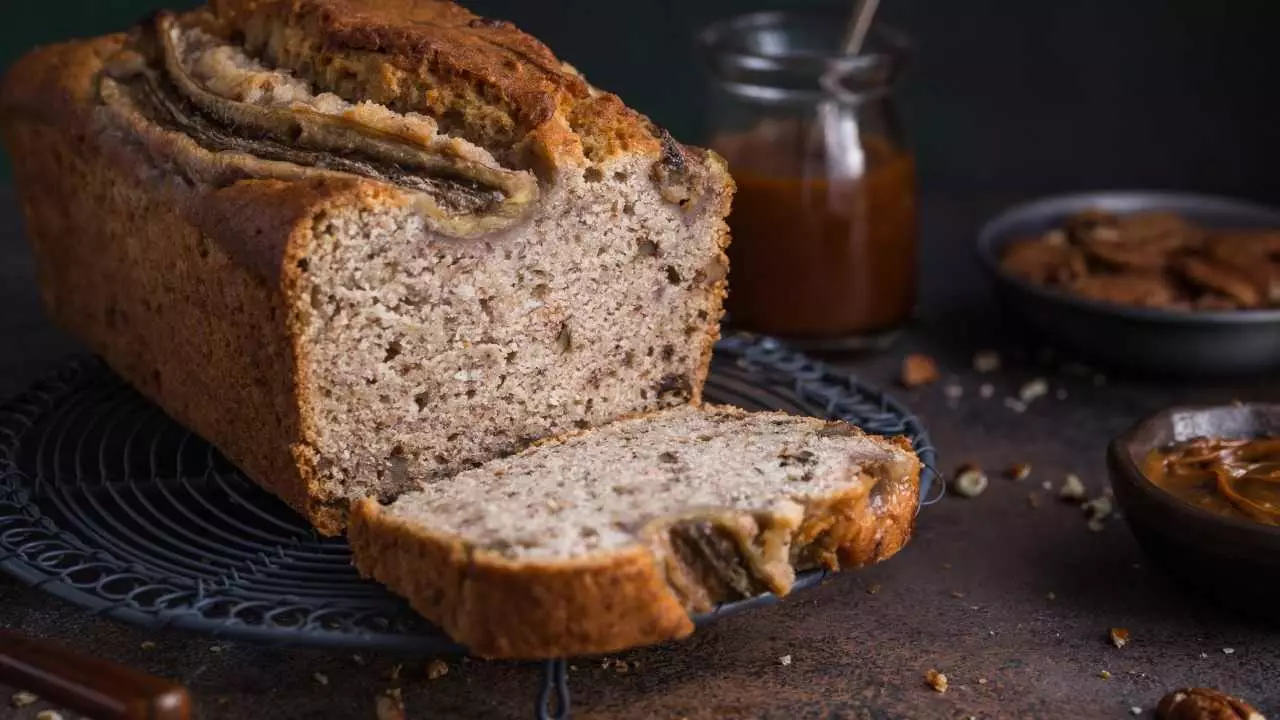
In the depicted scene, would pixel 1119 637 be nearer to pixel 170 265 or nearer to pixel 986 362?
pixel 986 362

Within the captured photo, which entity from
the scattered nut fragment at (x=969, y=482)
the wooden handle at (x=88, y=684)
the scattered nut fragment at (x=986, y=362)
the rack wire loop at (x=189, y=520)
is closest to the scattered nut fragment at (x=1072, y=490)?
the scattered nut fragment at (x=969, y=482)

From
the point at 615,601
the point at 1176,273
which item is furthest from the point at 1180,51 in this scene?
the point at 615,601

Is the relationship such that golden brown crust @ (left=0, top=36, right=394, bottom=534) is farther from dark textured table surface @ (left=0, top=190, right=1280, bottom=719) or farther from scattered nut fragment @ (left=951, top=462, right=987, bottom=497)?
scattered nut fragment @ (left=951, top=462, right=987, bottom=497)

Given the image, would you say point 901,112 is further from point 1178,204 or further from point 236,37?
point 236,37

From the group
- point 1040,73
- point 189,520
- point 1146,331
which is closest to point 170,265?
point 189,520

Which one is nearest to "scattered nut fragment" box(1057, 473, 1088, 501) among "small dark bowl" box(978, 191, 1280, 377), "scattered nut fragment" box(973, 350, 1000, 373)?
"small dark bowl" box(978, 191, 1280, 377)

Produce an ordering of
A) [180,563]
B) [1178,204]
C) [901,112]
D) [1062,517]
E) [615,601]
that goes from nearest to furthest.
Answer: [615,601] < [180,563] < [1062,517] < [901,112] < [1178,204]

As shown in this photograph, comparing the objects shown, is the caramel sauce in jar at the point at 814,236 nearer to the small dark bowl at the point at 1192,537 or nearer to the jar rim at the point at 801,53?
the jar rim at the point at 801,53
